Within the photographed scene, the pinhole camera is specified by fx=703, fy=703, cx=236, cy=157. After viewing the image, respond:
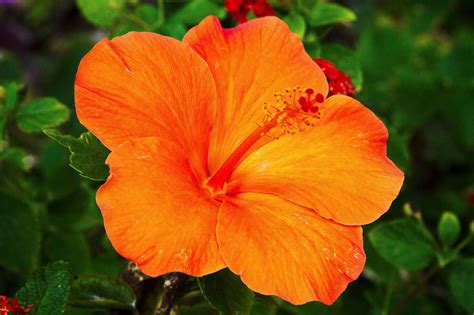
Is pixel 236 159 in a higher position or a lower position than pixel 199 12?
lower

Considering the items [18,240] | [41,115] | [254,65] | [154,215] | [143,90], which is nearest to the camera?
[154,215]

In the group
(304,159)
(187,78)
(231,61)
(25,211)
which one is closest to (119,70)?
(187,78)

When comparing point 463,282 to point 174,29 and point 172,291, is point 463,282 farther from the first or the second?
Result: point 174,29

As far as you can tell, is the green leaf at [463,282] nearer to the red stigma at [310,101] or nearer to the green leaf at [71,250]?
the red stigma at [310,101]

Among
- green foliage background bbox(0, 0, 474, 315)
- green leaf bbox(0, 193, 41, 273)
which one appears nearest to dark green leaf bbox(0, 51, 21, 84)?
green foliage background bbox(0, 0, 474, 315)

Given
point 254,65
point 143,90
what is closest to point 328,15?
point 254,65

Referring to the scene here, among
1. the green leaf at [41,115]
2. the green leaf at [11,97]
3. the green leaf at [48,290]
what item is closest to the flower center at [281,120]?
the green leaf at [48,290]

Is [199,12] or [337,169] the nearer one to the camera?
[337,169]

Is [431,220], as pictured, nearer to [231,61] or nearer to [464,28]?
[464,28]
